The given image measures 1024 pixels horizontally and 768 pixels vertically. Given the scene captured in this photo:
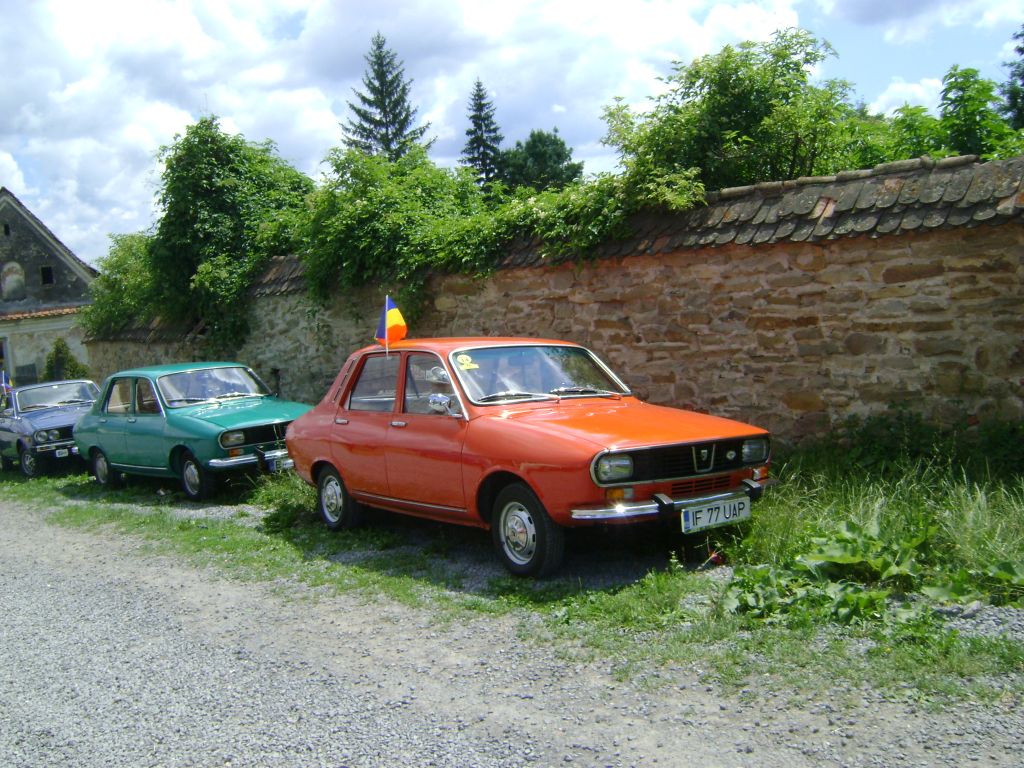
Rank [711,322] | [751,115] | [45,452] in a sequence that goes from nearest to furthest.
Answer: [711,322]
[751,115]
[45,452]

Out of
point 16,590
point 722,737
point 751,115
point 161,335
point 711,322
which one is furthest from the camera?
point 161,335

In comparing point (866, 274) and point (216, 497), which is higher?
point (866, 274)

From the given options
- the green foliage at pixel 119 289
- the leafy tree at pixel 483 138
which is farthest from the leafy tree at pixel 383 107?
the green foliage at pixel 119 289

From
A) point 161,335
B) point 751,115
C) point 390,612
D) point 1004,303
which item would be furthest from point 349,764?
point 161,335

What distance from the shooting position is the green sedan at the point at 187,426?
10227 millimetres

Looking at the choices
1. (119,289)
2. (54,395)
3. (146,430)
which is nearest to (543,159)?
(119,289)

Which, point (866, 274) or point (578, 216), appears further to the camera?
point (578, 216)

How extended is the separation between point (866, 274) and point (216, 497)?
24.1 feet

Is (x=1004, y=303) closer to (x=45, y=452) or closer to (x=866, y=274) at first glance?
(x=866, y=274)

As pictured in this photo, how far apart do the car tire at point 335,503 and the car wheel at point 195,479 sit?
255 cm

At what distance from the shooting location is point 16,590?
7.24 m

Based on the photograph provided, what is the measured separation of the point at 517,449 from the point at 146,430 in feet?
22.2

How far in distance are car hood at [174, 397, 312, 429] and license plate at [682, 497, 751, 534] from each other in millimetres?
5847

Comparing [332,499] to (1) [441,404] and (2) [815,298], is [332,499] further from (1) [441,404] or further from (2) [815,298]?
(2) [815,298]
